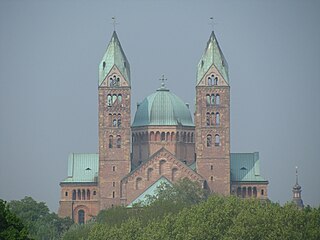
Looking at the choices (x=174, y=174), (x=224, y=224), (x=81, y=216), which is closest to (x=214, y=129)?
(x=174, y=174)

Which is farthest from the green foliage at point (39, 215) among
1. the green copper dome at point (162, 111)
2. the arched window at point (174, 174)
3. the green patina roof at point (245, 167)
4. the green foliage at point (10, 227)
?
the green foliage at point (10, 227)

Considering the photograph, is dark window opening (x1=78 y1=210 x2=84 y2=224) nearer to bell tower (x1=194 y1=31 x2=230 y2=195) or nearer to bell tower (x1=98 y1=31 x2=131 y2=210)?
bell tower (x1=98 y1=31 x2=131 y2=210)

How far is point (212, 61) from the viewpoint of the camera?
520ft

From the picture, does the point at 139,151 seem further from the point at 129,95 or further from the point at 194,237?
the point at 194,237

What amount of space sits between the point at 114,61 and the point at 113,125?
198 inches

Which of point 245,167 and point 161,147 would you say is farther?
point 245,167

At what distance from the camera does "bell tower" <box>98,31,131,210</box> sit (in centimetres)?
15912

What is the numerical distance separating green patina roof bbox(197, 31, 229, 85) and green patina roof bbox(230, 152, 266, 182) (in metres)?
9.06

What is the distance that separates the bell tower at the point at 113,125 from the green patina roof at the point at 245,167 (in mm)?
9540

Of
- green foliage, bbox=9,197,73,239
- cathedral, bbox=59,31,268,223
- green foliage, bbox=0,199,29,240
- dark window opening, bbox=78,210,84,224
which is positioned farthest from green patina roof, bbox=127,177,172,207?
green foliage, bbox=0,199,29,240

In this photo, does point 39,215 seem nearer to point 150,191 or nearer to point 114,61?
point 150,191

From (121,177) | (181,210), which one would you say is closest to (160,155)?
(121,177)

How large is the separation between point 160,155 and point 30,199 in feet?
36.1

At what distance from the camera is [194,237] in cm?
11519
